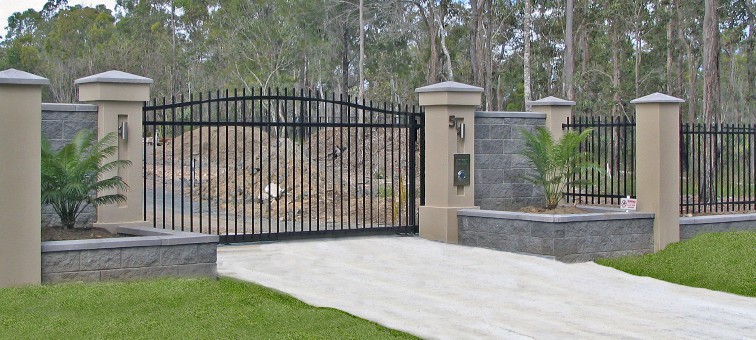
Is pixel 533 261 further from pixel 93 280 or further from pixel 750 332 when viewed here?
pixel 93 280

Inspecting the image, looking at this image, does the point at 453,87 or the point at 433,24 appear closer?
the point at 453,87

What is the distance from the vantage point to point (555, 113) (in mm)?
14672

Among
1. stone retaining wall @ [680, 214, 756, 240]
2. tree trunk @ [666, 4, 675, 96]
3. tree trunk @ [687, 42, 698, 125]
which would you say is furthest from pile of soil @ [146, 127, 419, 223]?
tree trunk @ [666, 4, 675, 96]

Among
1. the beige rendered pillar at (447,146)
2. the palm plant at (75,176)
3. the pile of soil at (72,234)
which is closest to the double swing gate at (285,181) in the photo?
the beige rendered pillar at (447,146)

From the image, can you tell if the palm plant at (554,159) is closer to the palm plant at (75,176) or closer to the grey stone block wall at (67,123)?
the palm plant at (75,176)

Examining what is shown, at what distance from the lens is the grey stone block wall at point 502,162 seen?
14.0 meters

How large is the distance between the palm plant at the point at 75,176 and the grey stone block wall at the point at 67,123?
16.7 inches

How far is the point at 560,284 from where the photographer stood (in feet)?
34.9

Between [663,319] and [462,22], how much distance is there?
155 feet

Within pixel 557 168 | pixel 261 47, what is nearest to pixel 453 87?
pixel 557 168

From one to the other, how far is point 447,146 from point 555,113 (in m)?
2.33

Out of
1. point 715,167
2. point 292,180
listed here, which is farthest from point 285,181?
point 292,180

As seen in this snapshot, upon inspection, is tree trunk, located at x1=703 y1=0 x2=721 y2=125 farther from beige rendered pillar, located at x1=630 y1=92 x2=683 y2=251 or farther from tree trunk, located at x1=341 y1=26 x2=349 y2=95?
tree trunk, located at x1=341 y1=26 x2=349 y2=95

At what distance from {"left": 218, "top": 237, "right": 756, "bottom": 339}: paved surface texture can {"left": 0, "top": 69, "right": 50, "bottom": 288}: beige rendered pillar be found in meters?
2.24
